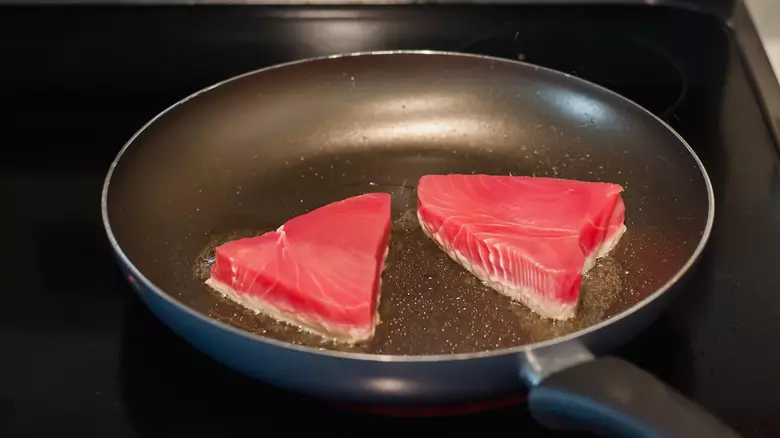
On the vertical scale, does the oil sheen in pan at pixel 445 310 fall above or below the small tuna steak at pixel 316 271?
below

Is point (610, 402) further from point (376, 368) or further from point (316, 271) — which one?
point (316, 271)

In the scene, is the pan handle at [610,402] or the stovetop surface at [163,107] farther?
the stovetop surface at [163,107]

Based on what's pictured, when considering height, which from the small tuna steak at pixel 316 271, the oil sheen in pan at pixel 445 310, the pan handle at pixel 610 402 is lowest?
the oil sheen in pan at pixel 445 310

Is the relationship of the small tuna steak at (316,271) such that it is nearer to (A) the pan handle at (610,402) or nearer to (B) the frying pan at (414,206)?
(B) the frying pan at (414,206)

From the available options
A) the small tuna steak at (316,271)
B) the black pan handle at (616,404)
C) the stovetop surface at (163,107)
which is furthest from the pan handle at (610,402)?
the small tuna steak at (316,271)

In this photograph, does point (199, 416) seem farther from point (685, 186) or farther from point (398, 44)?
point (398, 44)

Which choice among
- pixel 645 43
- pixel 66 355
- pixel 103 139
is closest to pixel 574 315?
pixel 66 355

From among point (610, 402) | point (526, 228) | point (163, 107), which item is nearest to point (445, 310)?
point (526, 228)
